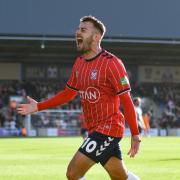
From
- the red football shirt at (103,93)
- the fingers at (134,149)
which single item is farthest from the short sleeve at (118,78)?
the fingers at (134,149)

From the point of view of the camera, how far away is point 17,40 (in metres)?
46.9

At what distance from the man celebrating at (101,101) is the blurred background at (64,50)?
33502 mm

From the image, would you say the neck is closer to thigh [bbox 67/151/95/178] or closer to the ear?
the ear

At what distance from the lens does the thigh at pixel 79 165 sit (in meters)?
7.21

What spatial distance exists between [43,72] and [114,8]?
34.6 feet

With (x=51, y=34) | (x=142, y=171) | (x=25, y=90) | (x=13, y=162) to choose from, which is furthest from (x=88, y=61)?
(x=25, y=90)

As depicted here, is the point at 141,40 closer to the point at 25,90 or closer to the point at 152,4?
the point at 152,4

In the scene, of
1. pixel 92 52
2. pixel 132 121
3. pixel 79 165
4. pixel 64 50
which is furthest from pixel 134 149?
pixel 64 50

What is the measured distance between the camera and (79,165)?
724 centimetres

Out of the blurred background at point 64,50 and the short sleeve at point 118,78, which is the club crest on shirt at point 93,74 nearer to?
the short sleeve at point 118,78

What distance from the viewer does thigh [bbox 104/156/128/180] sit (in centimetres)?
742

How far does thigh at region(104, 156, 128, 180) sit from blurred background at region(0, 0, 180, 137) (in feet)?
110

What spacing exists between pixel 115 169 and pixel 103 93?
2.89ft

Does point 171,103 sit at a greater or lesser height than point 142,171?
lesser
